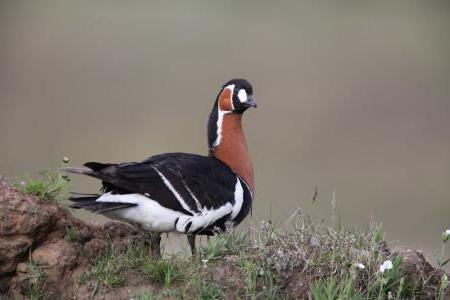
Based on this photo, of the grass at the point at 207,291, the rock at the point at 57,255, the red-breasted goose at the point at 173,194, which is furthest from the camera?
the red-breasted goose at the point at 173,194

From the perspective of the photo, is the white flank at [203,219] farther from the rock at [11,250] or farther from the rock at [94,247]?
the rock at [11,250]

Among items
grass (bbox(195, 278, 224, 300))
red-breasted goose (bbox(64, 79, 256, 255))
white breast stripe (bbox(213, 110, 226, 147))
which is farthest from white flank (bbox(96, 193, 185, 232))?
white breast stripe (bbox(213, 110, 226, 147))

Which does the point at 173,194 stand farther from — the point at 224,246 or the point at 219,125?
the point at 219,125

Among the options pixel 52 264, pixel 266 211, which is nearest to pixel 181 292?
pixel 52 264

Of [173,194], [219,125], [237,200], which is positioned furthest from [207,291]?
[219,125]

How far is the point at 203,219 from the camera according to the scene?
28.7 feet

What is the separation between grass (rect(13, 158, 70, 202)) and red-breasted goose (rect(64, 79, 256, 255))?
4.2 inches

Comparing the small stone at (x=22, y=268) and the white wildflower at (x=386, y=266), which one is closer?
the white wildflower at (x=386, y=266)

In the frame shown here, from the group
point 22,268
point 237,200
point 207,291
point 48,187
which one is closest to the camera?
point 207,291

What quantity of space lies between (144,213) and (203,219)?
1.76 feet

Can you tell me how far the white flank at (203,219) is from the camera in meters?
8.65

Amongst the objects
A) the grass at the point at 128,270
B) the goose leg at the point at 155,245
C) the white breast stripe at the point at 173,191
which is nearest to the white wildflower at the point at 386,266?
the grass at the point at 128,270

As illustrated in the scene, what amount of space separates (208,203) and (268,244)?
3.04ft

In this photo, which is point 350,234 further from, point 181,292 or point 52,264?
point 52,264
